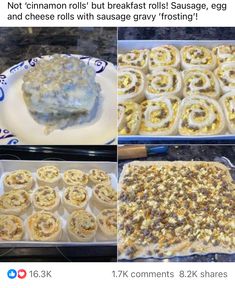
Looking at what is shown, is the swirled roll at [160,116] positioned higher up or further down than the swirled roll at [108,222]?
higher up

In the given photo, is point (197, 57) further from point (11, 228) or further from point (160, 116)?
point (11, 228)

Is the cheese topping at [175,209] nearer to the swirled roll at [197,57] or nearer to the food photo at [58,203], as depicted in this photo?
the food photo at [58,203]

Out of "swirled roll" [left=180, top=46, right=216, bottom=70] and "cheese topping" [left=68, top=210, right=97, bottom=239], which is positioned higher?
"swirled roll" [left=180, top=46, right=216, bottom=70]

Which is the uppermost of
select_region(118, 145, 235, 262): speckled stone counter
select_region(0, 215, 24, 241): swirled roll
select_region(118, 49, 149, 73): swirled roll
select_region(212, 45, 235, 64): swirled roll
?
select_region(212, 45, 235, 64): swirled roll

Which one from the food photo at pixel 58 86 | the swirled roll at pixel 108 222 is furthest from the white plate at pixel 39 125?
the swirled roll at pixel 108 222

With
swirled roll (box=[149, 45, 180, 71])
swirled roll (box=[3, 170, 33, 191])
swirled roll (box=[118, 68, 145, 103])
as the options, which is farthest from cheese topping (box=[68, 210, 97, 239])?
→ swirled roll (box=[149, 45, 180, 71])

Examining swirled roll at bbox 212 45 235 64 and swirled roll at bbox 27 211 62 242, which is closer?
swirled roll at bbox 27 211 62 242

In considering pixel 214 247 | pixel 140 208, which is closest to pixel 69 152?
pixel 140 208

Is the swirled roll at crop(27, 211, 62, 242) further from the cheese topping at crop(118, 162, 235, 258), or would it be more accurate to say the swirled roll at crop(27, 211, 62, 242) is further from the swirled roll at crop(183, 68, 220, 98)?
the swirled roll at crop(183, 68, 220, 98)
